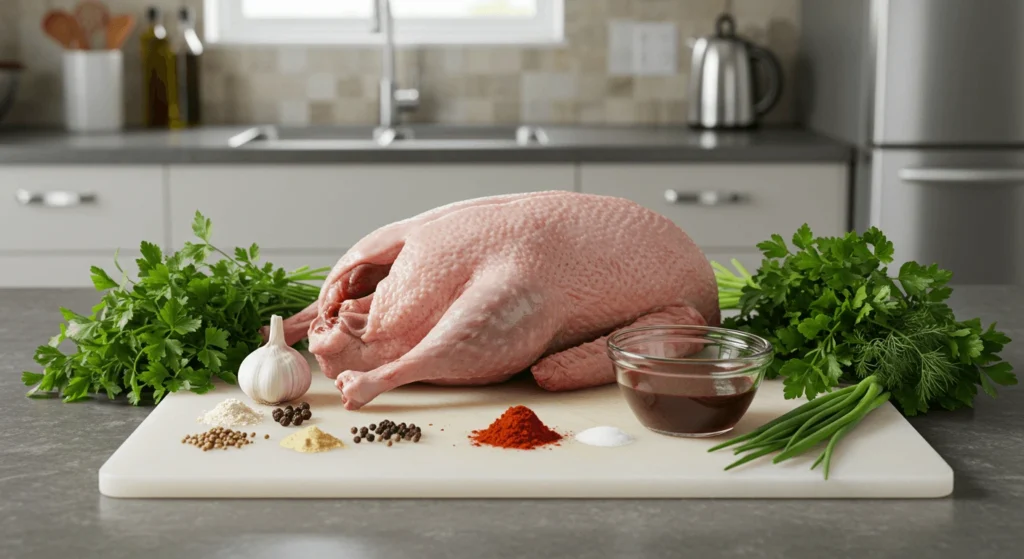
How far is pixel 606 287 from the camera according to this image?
1125mm

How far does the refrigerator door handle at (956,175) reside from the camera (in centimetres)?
278

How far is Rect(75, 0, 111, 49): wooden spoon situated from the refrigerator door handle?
2320mm

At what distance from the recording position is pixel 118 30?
11.2 ft

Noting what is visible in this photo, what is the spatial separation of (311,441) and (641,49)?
2.86m

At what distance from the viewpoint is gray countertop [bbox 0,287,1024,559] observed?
29.4 inches

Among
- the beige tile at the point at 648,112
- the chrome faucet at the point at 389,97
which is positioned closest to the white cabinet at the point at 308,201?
the chrome faucet at the point at 389,97

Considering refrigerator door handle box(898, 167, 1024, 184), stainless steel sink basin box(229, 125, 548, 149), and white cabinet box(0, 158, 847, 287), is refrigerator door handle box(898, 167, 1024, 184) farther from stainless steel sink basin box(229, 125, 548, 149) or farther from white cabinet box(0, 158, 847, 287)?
stainless steel sink basin box(229, 125, 548, 149)

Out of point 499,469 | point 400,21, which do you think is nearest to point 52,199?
point 400,21

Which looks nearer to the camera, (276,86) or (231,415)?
(231,415)

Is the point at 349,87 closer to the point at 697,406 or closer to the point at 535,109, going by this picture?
the point at 535,109

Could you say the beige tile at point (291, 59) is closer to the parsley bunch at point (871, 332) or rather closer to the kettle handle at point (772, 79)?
the kettle handle at point (772, 79)

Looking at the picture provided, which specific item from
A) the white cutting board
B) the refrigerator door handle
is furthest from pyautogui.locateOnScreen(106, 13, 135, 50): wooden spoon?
the white cutting board

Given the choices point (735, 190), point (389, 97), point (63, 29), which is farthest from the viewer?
point (389, 97)

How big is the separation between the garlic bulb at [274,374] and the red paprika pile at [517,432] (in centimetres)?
19
